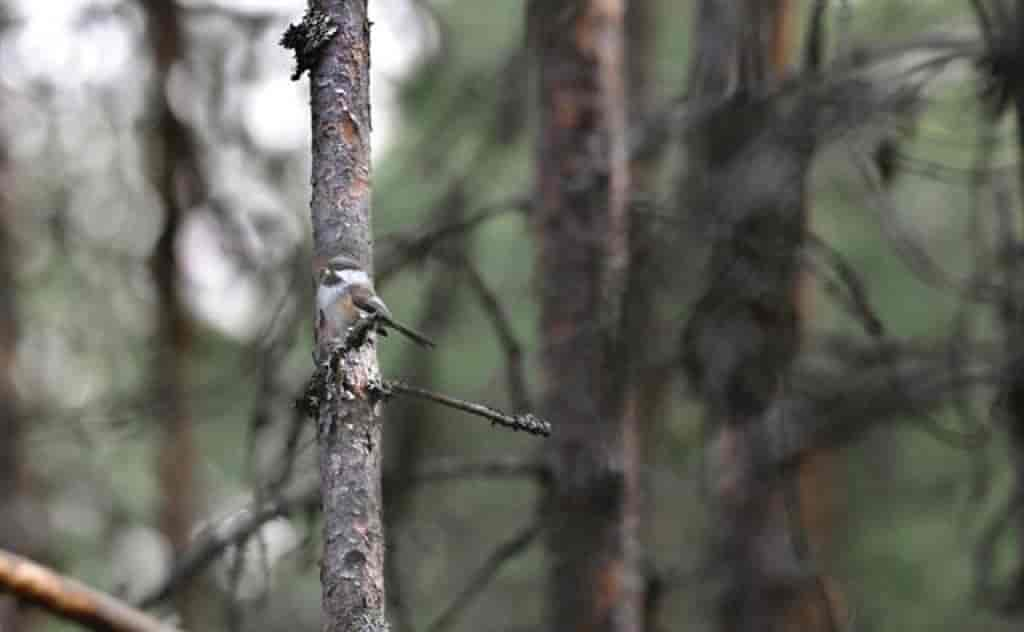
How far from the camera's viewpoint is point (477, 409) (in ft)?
4.70

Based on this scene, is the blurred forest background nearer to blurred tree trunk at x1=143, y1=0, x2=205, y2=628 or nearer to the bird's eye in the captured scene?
blurred tree trunk at x1=143, y1=0, x2=205, y2=628

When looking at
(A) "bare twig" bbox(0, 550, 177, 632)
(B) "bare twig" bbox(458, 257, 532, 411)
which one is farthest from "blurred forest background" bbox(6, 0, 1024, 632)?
(A) "bare twig" bbox(0, 550, 177, 632)

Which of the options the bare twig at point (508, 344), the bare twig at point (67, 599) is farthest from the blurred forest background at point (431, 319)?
the bare twig at point (67, 599)

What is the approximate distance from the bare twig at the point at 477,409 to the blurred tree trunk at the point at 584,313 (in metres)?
2.33

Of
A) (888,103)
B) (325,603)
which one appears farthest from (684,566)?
(325,603)

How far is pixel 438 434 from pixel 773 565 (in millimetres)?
1642

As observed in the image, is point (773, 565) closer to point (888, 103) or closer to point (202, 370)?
point (888, 103)

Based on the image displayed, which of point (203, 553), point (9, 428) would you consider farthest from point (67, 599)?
point (9, 428)

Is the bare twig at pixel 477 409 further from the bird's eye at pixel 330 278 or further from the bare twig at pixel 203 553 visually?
the bare twig at pixel 203 553

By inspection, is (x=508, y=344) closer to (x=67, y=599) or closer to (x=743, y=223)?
(x=743, y=223)

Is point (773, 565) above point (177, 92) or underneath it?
underneath

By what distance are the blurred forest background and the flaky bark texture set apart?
1.05 metres

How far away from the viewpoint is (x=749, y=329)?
3742 mm

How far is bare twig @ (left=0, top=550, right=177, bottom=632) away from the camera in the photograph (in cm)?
182
